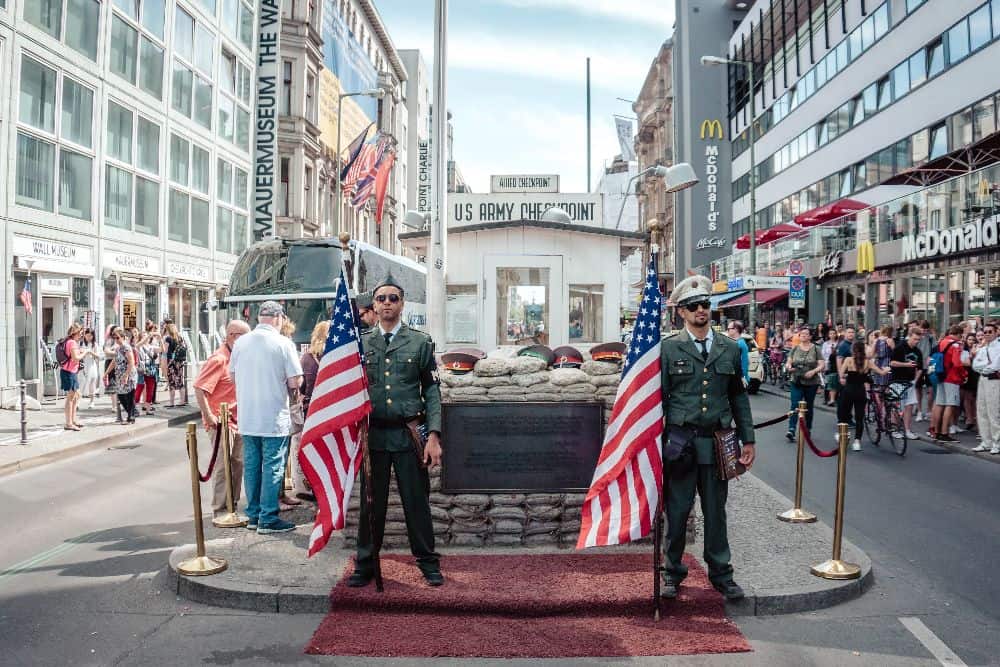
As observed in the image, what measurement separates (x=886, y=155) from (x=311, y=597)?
2963 centimetres

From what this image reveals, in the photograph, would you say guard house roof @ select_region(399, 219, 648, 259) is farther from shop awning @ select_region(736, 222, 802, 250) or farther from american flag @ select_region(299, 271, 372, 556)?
shop awning @ select_region(736, 222, 802, 250)

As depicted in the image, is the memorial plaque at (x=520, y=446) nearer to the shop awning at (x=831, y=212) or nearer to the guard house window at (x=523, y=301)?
the guard house window at (x=523, y=301)

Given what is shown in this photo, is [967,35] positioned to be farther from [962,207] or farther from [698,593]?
[698,593]

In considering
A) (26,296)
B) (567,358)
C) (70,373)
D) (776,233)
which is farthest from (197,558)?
(776,233)

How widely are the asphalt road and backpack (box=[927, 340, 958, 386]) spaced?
11.0 feet

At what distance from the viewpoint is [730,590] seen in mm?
5363

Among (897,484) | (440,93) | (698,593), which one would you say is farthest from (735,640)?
(440,93)

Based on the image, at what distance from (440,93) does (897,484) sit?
7.57m

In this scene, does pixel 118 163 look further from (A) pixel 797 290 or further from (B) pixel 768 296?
(B) pixel 768 296

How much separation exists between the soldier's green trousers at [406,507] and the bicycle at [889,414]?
29.3 ft

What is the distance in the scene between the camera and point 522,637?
16.1 ft

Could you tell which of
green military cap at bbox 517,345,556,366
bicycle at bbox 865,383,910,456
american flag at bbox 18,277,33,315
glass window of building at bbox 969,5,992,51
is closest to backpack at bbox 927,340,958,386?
bicycle at bbox 865,383,910,456

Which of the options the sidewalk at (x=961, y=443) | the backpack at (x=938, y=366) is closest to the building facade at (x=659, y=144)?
the sidewalk at (x=961, y=443)

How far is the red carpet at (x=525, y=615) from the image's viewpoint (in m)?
4.77
